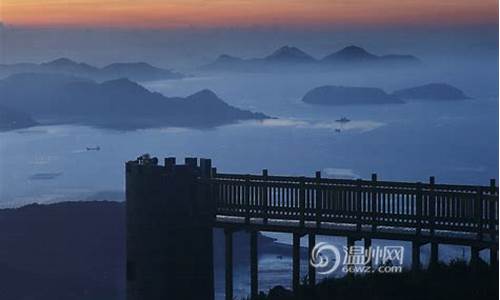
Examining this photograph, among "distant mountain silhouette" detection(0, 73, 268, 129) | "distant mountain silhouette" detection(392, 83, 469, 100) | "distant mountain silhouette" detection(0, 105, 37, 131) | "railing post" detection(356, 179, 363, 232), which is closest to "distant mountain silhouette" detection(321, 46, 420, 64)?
"distant mountain silhouette" detection(392, 83, 469, 100)

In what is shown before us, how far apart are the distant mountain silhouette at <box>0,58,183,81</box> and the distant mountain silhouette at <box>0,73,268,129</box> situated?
0.09m

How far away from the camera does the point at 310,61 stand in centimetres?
1619

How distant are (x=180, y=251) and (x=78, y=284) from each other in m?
4.22

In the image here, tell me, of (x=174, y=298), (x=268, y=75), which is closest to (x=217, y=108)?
(x=268, y=75)

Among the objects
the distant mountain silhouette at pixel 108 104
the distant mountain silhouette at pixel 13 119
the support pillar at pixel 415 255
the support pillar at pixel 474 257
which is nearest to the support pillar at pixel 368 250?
the support pillar at pixel 415 255

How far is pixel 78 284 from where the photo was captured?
725 inches

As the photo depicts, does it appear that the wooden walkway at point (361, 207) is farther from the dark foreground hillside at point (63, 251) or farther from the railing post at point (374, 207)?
the dark foreground hillside at point (63, 251)

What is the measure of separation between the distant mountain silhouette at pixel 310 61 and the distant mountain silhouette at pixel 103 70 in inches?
36.5

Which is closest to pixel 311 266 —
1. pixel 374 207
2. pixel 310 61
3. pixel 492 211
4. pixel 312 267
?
pixel 312 267

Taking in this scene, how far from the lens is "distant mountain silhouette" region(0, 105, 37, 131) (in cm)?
1664

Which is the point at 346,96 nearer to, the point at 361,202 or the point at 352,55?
the point at 352,55

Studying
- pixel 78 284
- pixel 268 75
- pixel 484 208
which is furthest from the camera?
pixel 78 284

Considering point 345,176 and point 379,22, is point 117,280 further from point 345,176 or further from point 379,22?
point 379,22

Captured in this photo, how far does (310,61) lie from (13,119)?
421 cm
